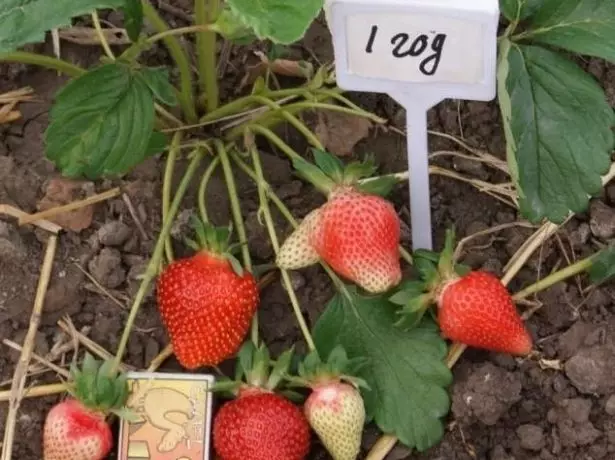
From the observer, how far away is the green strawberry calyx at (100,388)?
1220 mm

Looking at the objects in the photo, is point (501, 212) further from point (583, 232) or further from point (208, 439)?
point (208, 439)

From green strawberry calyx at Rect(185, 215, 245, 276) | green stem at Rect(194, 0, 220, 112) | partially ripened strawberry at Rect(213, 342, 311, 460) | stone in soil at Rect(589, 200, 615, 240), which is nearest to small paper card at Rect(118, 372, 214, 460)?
partially ripened strawberry at Rect(213, 342, 311, 460)

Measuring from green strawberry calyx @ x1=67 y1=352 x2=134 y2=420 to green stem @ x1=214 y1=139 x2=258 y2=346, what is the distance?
0.48 feet

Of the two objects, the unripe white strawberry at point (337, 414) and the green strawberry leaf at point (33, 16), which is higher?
the green strawberry leaf at point (33, 16)

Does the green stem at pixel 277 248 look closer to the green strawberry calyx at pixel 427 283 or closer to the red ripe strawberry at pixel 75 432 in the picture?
the green strawberry calyx at pixel 427 283

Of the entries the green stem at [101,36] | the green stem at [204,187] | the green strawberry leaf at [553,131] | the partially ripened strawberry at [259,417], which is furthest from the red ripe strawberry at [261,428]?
the green stem at [101,36]

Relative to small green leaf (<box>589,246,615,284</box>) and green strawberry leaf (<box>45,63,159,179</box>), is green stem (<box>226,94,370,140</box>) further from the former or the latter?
small green leaf (<box>589,246,615,284</box>)

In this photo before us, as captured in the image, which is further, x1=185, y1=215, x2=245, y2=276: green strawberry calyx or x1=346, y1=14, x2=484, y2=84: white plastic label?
x1=185, y1=215, x2=245, y2=276: green strawberry calyx

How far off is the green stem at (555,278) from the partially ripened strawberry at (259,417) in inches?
11.2

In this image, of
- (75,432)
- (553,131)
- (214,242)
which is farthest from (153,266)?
(553,131)

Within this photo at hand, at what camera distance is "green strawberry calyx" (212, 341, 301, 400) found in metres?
1.23

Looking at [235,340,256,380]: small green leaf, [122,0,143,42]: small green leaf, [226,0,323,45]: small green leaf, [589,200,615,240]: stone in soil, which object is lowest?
[235,340,256,380]: small green leaf

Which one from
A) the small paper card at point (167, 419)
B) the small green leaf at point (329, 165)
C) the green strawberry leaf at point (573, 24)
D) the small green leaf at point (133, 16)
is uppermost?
the small green leaf at point (133, 16)

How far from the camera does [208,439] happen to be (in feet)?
4.16
